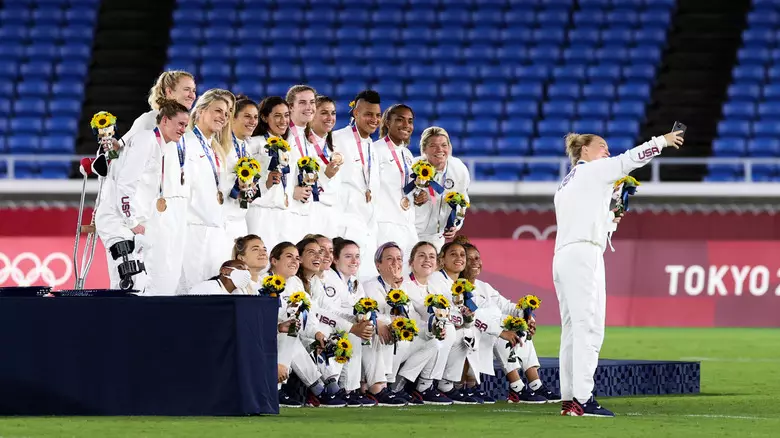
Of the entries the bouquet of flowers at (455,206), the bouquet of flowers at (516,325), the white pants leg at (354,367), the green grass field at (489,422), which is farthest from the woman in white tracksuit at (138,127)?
the bouquet of flowers at (516,325)

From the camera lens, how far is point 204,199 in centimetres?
1145

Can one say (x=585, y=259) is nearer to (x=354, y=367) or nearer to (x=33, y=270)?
(x=354, y=367)

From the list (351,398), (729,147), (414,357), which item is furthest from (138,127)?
(729,147)

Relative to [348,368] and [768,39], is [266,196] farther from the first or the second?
[768,39]

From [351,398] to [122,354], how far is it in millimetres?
2338

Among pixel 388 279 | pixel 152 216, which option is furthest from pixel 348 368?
pixel 152 216

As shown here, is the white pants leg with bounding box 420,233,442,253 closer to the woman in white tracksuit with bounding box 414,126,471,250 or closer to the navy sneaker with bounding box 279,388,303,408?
the woman in white tracksuit with bounding box 414,126,471,250

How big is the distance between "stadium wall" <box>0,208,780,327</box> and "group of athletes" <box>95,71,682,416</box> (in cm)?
804

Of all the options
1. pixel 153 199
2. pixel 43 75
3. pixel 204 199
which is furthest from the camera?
pixel 43 75

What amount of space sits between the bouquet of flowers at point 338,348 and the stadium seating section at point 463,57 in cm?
1414

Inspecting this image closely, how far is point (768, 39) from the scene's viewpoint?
1064 inches

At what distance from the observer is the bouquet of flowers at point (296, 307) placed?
1048 centimetres

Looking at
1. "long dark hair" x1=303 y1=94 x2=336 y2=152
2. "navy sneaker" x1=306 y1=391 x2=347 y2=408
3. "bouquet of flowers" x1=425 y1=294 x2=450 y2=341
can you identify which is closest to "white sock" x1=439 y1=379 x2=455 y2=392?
"bouquet of flowers" x1=425 y1=294 x2=450 y2=341

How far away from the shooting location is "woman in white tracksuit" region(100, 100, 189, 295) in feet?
34.4
